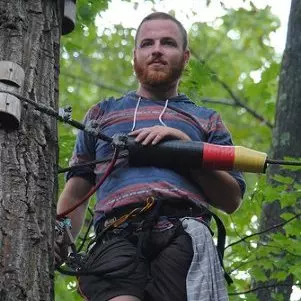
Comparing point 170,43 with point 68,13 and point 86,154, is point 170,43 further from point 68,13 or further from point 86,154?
point 86,154

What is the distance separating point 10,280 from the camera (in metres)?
2.92

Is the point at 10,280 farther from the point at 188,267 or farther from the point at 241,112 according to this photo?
the point at 241,112

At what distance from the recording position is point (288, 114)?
277 inches

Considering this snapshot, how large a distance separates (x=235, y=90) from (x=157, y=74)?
10106 millimetres

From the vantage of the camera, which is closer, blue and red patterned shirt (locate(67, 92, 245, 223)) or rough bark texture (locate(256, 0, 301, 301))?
blue and red patterned shirt (locate(67, 92, 245, 223))

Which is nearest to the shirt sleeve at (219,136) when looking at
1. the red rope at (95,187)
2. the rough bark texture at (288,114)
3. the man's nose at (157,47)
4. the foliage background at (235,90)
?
the man's nose at (157,47)

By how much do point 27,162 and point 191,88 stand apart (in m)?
3.41

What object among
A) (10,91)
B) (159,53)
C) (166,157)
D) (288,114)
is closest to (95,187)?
(166,157)

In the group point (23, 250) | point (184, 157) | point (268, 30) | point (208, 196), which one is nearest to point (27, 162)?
point (23, 250)

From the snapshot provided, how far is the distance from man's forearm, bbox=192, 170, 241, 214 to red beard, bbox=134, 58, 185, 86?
19.7 inches

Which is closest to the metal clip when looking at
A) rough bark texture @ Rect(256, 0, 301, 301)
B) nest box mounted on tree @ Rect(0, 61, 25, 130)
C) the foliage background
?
nest box mounted on tree @ Rect(0, 61, 25, 130)

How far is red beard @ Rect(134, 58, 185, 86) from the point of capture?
13.1ft

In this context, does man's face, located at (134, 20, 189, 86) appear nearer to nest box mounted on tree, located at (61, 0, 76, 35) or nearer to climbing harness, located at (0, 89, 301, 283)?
nest box mounted on tree, located at (61, 0, 76, 35)

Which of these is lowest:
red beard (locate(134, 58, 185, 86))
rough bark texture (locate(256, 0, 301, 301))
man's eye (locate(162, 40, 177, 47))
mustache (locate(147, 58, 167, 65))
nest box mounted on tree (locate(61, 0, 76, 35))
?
red beard (locate(134, 58, 185, 86))
